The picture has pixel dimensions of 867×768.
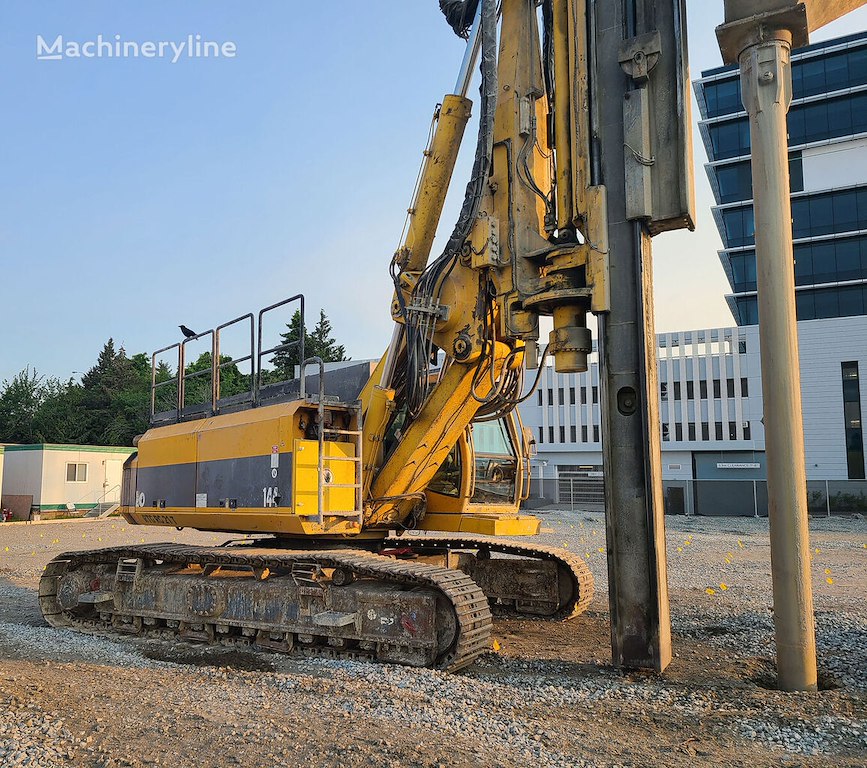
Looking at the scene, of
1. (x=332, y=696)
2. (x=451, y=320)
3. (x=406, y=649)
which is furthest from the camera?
(x=451, y=320)

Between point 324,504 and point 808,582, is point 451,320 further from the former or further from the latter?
point 808,582

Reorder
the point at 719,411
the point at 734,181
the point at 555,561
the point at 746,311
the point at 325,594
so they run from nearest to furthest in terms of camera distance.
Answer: the point at 325,594 < the point at 555,561 < the point at 719,411 < the point at 746,311 < the point at 734,181

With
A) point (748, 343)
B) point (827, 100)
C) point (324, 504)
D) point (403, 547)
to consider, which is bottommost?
point (403, 547)

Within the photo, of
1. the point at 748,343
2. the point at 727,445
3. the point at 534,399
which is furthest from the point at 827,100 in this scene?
the point at 534,399

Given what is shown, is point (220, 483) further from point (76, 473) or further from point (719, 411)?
point (719, 411)

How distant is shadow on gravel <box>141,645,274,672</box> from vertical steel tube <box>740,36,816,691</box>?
4.53 meters

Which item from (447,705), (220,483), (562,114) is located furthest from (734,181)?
(447,705)

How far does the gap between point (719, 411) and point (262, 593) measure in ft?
164

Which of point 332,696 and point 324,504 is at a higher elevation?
point 324,504

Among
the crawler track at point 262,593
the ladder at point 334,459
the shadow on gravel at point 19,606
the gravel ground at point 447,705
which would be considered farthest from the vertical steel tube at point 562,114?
the shadow on gravel at point 19,606

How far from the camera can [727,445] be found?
52812 millimetres

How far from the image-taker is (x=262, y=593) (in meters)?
8.10

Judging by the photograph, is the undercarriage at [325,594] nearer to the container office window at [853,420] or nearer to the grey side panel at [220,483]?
the grey side panel at [220,483]

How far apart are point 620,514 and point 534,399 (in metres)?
53.1
